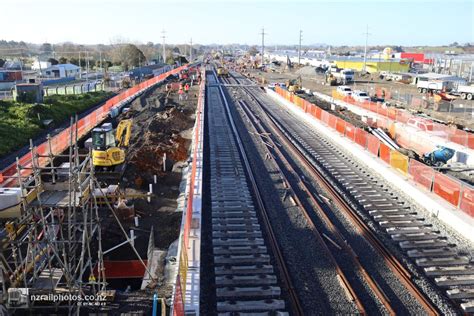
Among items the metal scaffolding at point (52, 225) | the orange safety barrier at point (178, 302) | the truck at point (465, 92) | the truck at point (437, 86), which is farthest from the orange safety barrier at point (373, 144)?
the truck at point (437, 86)

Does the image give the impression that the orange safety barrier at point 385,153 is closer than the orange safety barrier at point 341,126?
Yes

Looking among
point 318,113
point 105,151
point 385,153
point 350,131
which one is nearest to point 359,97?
point 318,113

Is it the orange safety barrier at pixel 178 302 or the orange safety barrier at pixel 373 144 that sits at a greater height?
the orange safety barrier at pixel 373 144

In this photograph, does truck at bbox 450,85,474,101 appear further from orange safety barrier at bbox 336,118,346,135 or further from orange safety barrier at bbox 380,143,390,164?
orange safety barrier at bbox 380,143,390,164

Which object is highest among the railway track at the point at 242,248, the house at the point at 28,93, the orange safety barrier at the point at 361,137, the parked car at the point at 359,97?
the house at the point at 28,93

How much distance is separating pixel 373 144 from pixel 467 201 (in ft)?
24.3

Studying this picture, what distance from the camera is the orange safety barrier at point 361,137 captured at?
21766mm

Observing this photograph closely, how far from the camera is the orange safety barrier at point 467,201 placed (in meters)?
13.4

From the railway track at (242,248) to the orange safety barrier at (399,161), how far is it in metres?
6.09

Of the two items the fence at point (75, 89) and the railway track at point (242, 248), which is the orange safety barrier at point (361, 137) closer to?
the railway track at point (242, 248)

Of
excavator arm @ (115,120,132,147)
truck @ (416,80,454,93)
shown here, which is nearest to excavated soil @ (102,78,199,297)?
excavator arm @ (115,120,132,147)

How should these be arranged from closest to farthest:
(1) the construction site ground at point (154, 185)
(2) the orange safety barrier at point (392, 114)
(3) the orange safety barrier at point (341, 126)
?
1. (1) the construction site ground at point (154, 185)
2. (3) the orange safety barrier at point (341, 126)
3. (2) the orange safety barrier at point (392, 114)

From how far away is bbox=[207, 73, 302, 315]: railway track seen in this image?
9.65 metres

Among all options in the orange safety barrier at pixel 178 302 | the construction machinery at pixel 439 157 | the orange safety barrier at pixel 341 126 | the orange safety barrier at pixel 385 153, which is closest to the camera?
the orange safety barrier at pixel 178 302
